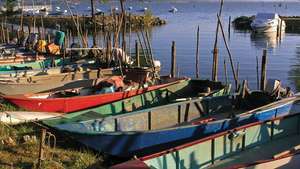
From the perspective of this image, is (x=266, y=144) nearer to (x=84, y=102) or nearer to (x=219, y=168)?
(x=219, y=168)

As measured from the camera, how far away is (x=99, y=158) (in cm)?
1038

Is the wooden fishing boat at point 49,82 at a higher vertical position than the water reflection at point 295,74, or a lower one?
higher

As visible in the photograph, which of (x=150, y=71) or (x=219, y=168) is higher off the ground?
(x=150, y=71)

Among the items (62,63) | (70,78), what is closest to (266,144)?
(70,78)

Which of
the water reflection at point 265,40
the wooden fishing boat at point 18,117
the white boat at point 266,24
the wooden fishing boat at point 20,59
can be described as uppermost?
the white boat at point 266,24

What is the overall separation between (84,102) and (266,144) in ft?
18.6

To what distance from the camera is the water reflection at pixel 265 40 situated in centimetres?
4354

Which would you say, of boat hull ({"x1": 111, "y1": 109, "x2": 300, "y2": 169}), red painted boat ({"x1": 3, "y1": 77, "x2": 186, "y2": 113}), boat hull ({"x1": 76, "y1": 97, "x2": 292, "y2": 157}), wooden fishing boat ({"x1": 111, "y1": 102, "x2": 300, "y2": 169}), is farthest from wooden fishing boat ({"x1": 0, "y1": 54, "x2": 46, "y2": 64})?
boat hull ({"x1": 111, "y1": 109, "x2": 300, "y2": 169})

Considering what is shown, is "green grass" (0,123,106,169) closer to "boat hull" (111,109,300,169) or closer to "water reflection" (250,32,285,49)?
"boat hull" (111,109,300,169)

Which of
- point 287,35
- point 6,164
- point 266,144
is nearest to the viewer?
point 6,164

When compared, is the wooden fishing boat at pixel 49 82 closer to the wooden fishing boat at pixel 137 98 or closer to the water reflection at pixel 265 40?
the wooden fishing boat at pixel 137 98

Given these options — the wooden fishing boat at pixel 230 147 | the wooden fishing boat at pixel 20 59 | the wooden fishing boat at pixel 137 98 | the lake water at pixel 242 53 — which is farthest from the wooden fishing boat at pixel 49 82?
the lake water at pixel 242 53

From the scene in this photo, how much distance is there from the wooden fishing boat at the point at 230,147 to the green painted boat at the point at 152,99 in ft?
8.60

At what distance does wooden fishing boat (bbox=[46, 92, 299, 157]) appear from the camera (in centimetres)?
1034
